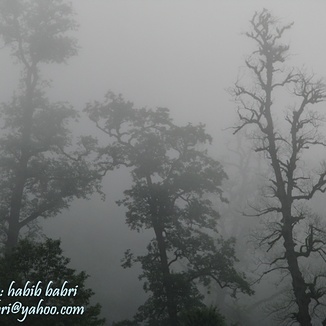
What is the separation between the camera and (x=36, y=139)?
20.5 m

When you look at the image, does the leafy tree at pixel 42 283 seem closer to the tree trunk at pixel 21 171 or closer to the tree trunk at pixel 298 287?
the tree trunk at pixel 298 287

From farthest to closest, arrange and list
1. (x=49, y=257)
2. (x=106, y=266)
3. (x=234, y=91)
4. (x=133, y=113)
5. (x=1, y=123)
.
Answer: (x=1, y=123) < (x=106, y=266) < (x=133, y=113) < (x=234, y=91) < (x=49, y=257)

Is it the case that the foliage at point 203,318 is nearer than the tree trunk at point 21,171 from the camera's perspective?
Yes

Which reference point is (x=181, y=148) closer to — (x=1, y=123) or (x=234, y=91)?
(x=234, y=91)

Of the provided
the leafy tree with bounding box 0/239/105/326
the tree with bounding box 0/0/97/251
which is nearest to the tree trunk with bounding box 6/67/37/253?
the tree with bounding box 0/0/97/251

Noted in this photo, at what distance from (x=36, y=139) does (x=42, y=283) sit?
13.0 metres

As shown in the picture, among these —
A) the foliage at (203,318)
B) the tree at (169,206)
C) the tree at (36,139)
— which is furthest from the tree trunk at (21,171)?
the foliage at (203,318)

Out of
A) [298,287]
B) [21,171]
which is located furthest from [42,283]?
[21,171]

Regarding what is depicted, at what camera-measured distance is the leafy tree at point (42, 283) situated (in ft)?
27.5

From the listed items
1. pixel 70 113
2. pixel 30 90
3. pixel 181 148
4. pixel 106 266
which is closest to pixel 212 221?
pixel 181 148

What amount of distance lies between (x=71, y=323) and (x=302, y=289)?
736cm

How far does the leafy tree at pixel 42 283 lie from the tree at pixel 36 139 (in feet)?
27.3

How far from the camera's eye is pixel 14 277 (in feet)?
29.7

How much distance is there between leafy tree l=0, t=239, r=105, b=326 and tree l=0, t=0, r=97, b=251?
327 inches
